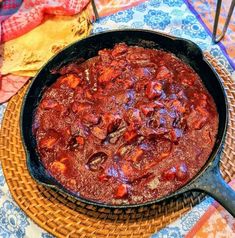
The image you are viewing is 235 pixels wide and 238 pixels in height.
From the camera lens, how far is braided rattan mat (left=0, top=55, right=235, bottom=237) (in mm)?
1753

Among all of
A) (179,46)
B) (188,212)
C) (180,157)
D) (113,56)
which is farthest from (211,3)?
(188,212)

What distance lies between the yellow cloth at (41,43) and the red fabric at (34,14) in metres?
0.04

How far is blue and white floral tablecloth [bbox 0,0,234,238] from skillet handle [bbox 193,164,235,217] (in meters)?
0.81

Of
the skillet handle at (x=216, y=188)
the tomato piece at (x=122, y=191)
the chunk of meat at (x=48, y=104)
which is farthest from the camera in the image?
the chunk of meat at (x=48, y=104)

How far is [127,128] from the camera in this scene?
1.87 m

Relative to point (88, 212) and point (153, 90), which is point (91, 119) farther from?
point (88, 212)

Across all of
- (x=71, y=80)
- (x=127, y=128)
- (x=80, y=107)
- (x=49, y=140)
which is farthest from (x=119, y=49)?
(x=49, y=140)

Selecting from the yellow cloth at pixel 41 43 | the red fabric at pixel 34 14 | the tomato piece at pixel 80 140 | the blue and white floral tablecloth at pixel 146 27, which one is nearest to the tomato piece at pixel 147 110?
the tomato piece at pixel 80 140

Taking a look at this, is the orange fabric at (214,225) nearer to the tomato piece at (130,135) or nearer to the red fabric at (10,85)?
the tomato piece at (130,135)

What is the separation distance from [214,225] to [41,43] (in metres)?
1.61

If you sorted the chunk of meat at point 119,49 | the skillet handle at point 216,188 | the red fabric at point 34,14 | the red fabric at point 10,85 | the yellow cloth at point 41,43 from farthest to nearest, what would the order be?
the red fabric at point 34,14 < the yellow cloth at point 41,43 < the red fabric at point 10,85 < the chunk of meat at point 119,49 < the skillet handle at point 216,188

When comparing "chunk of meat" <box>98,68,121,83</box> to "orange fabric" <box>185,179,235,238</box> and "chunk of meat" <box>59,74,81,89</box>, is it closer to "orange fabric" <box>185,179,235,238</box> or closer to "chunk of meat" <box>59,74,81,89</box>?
"chunk of meat" <box>59,74,81,89</box>

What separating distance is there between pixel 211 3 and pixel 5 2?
152 centimetres

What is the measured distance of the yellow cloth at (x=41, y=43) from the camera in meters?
2.45
